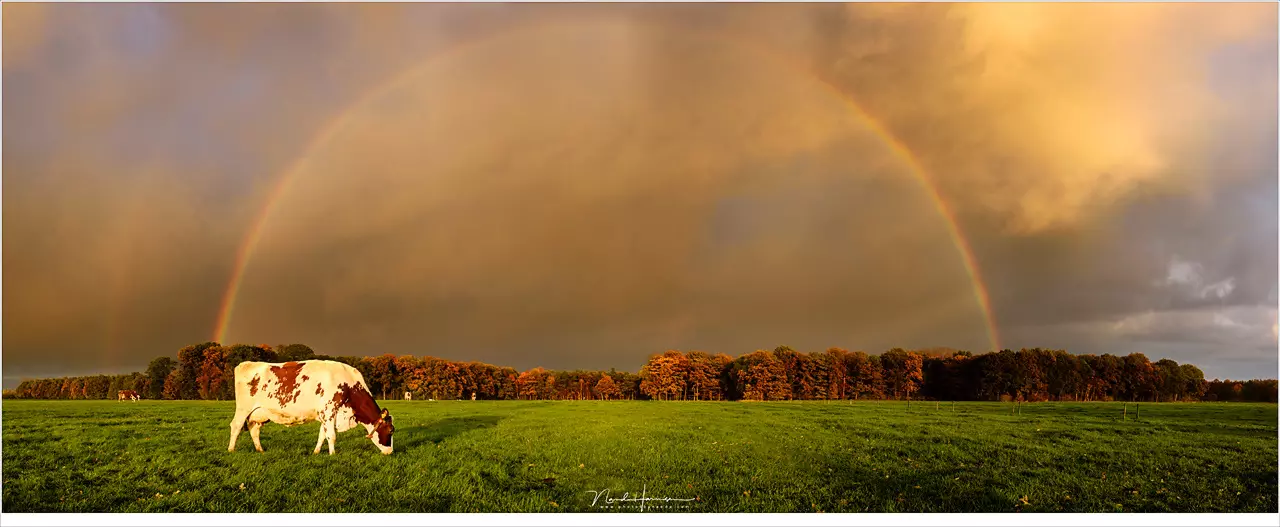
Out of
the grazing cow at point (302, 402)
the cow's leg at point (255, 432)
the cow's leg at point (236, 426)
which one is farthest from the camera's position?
the grazing cow at point (302, 402)

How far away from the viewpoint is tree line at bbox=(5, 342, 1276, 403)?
12681 cm

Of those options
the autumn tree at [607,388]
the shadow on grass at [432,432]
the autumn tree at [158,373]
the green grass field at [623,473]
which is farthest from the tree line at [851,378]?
the green grass field at [623,473]

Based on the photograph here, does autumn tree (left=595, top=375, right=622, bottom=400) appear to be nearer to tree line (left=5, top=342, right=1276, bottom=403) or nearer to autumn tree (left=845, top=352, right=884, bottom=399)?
tree line (left=5, top=342, right=1276, bottom=403)

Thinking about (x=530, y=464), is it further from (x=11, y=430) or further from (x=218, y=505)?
(x=11, y=430)

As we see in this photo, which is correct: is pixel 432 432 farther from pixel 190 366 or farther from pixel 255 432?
pixel 190 366

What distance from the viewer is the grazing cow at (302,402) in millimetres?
18594

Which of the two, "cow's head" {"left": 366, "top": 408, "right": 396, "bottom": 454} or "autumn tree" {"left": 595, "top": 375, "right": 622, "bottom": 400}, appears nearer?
"cow's head" {"left": 366, "top": 408, "right": 396, "bottom": 454}

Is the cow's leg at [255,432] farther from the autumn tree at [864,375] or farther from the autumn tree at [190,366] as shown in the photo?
the autumn tree at [864,375]

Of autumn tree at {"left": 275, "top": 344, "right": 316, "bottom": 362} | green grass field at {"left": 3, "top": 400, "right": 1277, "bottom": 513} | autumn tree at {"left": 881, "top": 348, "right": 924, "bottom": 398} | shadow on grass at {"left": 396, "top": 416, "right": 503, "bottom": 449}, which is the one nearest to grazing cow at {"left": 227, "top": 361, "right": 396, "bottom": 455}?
green grass field at {"left": 3, "top": 400, "right": 1277, "bottom": 513}

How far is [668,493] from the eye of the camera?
14.7 metres

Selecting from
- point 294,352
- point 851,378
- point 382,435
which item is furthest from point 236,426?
point 851,378
